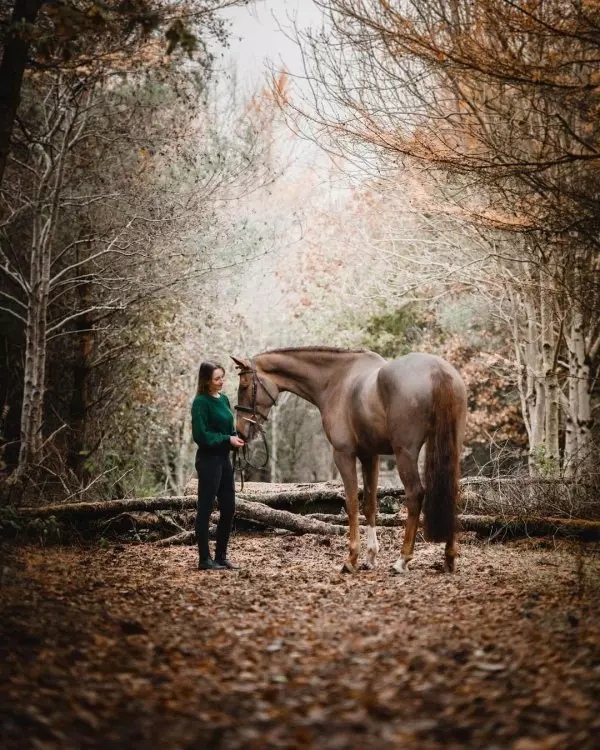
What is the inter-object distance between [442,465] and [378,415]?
89cm

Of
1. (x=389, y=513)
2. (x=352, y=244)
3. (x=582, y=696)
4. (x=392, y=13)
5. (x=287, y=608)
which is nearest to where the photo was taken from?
(x=582, y=696)

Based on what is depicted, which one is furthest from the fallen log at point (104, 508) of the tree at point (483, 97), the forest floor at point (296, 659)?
the tree at point (483, 97)

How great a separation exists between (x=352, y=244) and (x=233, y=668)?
1417cm

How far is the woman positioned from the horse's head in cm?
43

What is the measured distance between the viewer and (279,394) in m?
7.95

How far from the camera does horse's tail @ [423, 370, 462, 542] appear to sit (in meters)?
6.38

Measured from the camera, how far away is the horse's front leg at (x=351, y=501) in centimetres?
684

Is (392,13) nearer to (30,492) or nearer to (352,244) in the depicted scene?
(30,492)

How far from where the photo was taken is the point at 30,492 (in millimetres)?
8703

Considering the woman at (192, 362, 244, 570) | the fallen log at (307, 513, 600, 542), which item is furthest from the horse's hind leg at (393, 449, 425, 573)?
the woman at (192, 362, 244, 570)

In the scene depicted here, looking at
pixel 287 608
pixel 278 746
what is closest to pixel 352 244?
pixel 287 608

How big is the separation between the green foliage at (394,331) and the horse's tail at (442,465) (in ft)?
53.1

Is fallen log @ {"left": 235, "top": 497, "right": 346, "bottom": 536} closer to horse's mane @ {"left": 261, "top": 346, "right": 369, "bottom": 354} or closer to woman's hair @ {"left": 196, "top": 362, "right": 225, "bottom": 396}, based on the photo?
horse's mane @ {"left": 261, "top": 346, "right": 369, "bottom": 354}

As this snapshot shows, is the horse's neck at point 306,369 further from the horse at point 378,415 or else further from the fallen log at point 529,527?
the fallen log at point 529,527
